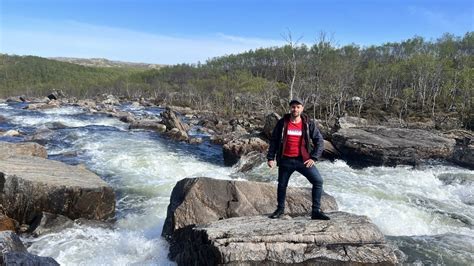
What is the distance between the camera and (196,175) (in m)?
17.4

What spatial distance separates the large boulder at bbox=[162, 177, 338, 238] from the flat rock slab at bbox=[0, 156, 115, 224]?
8.38ft

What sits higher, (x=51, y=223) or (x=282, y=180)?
(x=282, y=180)

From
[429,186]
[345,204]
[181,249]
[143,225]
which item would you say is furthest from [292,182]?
[181,249]

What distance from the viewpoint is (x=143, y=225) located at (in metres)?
11.0

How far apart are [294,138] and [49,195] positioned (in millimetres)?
6745

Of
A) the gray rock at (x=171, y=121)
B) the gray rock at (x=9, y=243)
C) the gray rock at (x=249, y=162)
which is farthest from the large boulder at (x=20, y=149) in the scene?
the gray rock at (x=171, y=121)

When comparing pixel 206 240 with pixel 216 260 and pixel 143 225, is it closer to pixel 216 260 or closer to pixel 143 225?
pixel 216 260

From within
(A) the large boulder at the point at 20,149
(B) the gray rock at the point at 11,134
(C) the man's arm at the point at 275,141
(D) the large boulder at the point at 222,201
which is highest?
(C) the man's arm at the point at 275,141

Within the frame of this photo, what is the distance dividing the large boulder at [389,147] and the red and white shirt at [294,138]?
47.7 feet

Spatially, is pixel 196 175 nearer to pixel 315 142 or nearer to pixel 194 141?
pixel 194 141

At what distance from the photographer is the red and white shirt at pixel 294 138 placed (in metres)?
7.58

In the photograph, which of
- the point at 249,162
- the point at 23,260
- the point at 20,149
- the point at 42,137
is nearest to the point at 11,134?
the point at 42,137

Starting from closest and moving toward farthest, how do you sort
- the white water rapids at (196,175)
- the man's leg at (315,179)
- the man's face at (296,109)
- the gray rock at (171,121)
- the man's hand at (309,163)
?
the man's face at (296,109)
the man's hand at (309,163)
the man's leg at (315,179)
the white water rapids at (196,175)
the gray rock at (171,121)

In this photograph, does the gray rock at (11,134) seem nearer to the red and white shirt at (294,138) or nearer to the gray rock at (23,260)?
the gray rock at (23,260)
